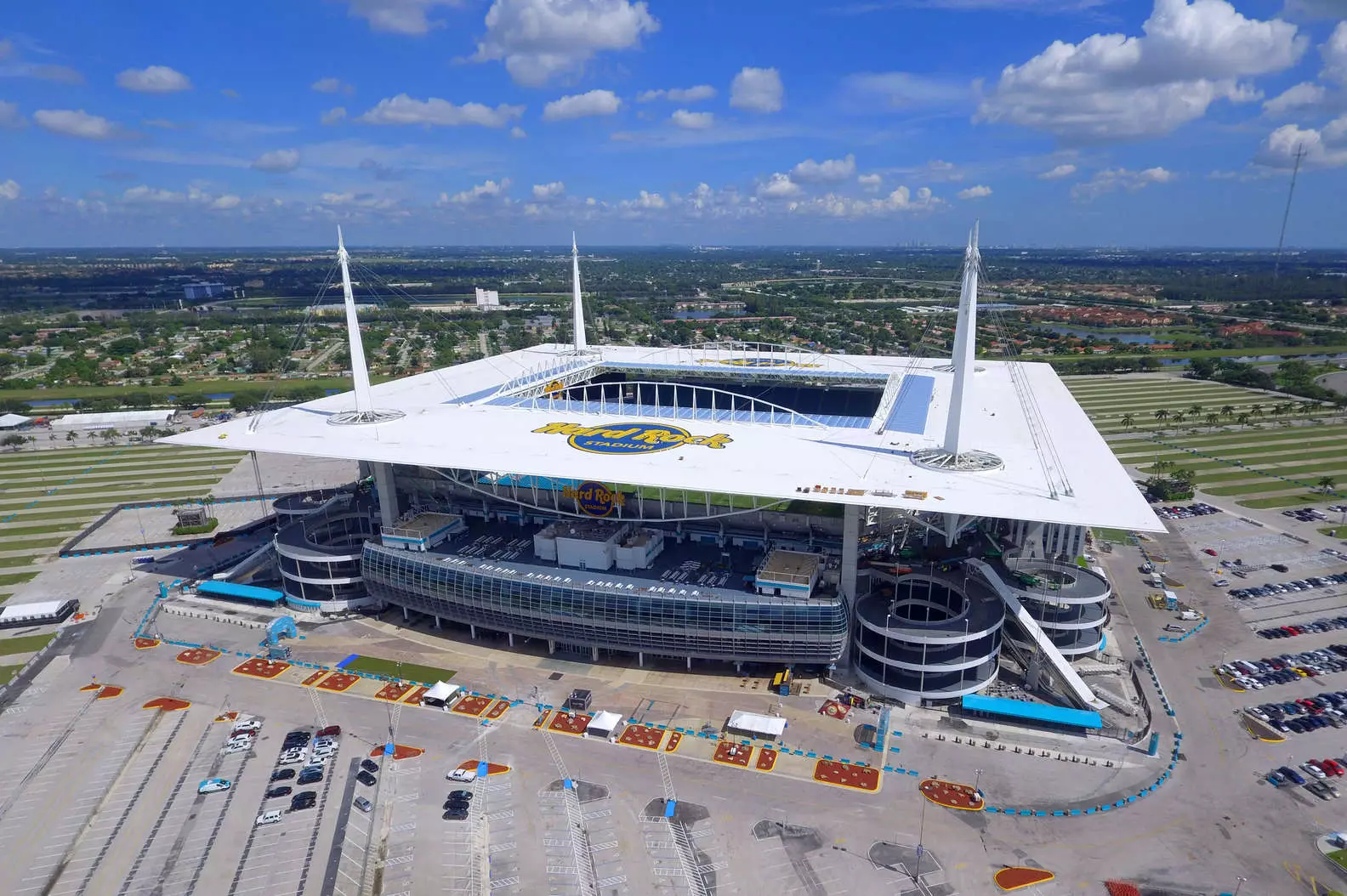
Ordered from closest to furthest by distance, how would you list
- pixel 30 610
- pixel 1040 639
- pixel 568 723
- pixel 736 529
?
pixel 568 723, pixel 1040 639, pixel 736 529, pixel 30 610

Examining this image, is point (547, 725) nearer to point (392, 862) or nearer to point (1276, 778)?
point (392, 862)

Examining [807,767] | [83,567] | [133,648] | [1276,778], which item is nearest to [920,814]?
[807,767]

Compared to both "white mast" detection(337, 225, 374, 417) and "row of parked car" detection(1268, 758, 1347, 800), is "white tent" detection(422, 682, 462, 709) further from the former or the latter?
"row of parked car" detection(1268, 758, 1347, 800)

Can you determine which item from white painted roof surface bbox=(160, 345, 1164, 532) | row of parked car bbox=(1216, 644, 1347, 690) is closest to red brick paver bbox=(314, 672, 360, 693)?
white painted roof surface bbox=(160, 345, 1164, 532)

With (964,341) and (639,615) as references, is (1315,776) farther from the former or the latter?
(639,615)

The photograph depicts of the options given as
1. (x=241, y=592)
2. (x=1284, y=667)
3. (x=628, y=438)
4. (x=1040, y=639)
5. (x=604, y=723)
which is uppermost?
(x=628, y=438)

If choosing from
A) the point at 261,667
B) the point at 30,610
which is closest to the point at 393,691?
the point at 261,667

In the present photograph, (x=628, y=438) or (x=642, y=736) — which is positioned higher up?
(x=628, y=438)
